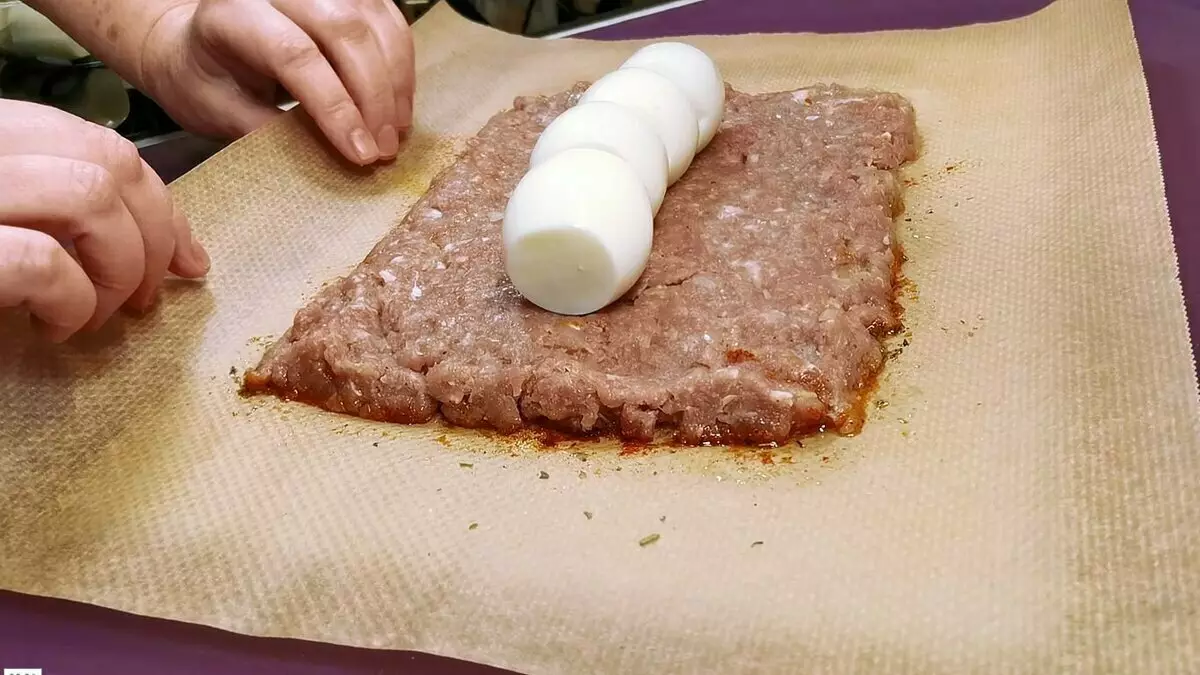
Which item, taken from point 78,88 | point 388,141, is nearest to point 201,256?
point 388,141

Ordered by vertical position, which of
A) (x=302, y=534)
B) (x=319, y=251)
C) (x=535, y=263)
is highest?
(x=535, y=263)

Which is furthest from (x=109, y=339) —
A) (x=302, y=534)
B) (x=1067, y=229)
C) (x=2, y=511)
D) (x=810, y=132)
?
(x=1067, y=229)

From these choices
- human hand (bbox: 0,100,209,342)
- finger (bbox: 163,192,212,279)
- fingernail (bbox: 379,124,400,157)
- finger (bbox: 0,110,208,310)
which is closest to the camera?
human hand (bbox: 0,100,209,342)

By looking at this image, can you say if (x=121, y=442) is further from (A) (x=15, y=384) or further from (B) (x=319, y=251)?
(B) (x=319, y=251)

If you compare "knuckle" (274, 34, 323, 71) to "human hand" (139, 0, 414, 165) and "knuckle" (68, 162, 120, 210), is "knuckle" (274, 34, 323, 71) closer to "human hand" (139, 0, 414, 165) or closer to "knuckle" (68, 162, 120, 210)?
"human hand" (139, 0, 414, 165)

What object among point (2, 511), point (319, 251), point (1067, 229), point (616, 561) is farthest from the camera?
point (319, 251)

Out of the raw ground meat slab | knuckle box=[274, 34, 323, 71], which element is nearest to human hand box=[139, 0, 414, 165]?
knuckle box=[274, 34, 323, 71]
